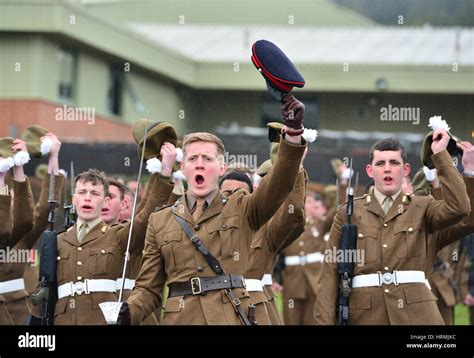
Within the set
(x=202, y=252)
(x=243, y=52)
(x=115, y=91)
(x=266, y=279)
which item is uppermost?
(x=243, y=52)

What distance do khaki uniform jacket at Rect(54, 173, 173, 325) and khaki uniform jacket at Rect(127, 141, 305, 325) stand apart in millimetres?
1414

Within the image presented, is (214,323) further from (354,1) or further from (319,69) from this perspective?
(354,1)

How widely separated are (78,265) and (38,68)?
21.4 metres

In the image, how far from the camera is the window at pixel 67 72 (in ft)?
101

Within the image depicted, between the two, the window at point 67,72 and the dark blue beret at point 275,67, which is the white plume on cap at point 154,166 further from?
the window at point 67,72

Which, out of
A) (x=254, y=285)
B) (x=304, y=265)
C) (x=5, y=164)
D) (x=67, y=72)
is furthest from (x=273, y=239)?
(x=67, y=72)

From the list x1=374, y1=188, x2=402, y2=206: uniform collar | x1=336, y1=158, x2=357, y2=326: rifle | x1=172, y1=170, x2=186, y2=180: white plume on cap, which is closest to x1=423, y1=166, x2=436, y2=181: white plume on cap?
x1=374, y1=188, x2=402, y2=206: uniform collar

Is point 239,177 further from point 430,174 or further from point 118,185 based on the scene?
point 430,174

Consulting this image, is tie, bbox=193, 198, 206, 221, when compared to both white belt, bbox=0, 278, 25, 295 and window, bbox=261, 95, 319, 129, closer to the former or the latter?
white belt, bbox=0, 278, 25, 295

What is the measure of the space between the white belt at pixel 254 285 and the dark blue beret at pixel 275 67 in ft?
9.90

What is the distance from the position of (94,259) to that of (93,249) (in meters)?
0.07

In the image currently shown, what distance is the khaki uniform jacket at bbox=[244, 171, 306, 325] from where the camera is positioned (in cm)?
788

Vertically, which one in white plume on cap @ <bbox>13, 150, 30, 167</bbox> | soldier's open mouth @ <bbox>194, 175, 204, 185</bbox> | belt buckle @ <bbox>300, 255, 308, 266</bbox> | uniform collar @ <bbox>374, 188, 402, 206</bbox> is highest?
white plume on cap @ <bbox>13, 150, 30, 167</bbox>

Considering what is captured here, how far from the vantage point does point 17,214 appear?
910 centimetres
